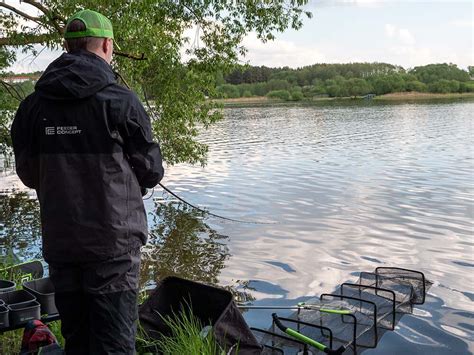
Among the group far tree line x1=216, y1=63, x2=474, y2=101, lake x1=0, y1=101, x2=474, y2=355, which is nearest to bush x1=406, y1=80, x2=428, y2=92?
far tree line x1=216, y1=63, x2=474, y2=101

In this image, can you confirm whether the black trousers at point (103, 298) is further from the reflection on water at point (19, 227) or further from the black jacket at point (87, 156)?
the reflection on water at point (19, 227)

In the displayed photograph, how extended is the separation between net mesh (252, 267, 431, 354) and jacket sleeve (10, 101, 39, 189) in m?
2.12

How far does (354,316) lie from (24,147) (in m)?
3.06

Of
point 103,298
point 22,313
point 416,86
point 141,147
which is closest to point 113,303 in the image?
Answer: point 103,298

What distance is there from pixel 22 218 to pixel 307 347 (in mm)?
11030

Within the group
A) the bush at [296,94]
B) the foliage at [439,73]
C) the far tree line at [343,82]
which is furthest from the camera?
the foliage at [439,73]

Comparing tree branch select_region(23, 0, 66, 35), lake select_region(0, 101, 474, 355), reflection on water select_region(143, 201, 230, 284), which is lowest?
reflection on water select_region(143, 201, 230, 284)

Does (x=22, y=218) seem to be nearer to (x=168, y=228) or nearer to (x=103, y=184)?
(x=168, y=228)

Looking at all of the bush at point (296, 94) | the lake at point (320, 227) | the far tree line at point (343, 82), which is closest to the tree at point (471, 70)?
the far tree line at point (343, 82)

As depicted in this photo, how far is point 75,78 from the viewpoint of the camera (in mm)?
2602

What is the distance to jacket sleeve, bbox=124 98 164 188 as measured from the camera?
2652mm

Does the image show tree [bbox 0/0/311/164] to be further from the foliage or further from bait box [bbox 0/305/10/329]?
the foliage

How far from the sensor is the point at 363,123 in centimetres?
3891

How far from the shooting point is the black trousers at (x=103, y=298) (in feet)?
8.79
